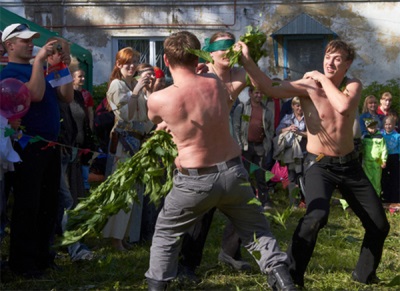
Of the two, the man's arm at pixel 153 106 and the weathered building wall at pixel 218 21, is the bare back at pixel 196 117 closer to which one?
the man's arm at pixel 153 106

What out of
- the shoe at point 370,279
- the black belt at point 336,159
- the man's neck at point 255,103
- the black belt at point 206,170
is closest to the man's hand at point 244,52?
the black belt at point 206,170

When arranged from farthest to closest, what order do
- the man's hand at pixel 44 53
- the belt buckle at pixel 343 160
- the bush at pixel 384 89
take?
1. the bush at pixel 384 89
2. the man's hand at pixel 44 53
3. the belt buckle at pixel 343 160

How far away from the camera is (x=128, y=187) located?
18.3 ft

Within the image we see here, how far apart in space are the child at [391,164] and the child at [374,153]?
200mm

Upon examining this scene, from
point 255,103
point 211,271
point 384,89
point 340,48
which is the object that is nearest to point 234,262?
point 211,271

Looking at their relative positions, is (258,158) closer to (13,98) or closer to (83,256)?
(83,256)

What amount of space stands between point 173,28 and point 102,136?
36.6 ft

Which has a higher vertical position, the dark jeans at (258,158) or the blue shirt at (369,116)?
the blue shirt at (369,116)

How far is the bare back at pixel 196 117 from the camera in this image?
16.4 ft

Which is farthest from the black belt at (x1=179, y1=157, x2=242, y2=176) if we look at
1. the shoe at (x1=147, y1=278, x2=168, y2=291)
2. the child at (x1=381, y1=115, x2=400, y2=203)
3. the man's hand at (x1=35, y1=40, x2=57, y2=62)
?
the child at (x1=381, y1=115, x2=400, y2=203)

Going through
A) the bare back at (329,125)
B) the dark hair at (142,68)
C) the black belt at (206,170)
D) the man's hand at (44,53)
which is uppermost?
the man's hand at (44,53)

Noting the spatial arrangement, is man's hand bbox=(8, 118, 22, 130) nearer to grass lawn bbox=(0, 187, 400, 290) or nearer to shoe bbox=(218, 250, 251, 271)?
grass lawn bbox=(0, 187, 400, 290)

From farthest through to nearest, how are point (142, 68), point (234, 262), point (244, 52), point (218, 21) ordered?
point (218, 21) < point (142, 68) < point (234, 262) < point (244, 52)

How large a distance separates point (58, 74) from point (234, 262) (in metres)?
2.26
